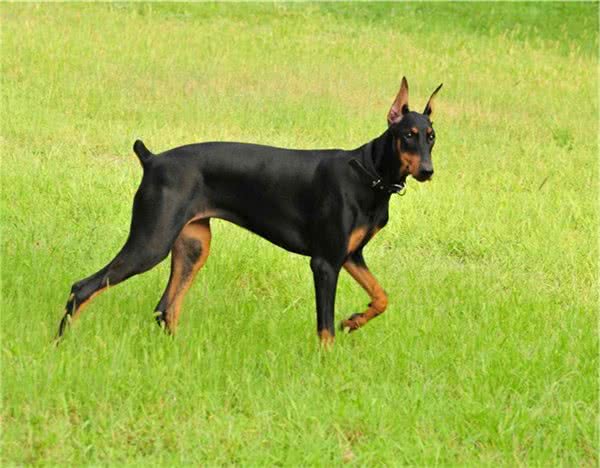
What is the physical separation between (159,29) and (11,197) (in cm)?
1106

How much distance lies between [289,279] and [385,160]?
2137mm

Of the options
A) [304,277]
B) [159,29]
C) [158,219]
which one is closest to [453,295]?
[304,277]

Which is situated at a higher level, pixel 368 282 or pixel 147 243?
pixel 147 243

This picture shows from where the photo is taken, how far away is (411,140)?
717 cm

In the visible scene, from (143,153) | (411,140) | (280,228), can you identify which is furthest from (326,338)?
(143,153)

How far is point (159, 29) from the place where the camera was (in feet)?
70.4

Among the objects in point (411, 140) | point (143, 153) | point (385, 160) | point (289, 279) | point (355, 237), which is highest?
point (411, 140)

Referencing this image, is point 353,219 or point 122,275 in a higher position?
point 353,219

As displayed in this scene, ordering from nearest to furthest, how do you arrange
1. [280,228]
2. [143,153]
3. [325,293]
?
[325,293], [143,153], [280,228]

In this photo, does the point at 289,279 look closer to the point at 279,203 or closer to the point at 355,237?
the point at 279,203

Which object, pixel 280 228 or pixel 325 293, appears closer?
pixel 325 293

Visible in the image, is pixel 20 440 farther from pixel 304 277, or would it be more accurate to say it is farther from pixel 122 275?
pixel 304 277

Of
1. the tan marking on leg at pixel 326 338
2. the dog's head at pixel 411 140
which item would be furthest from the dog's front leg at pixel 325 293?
the dog's head at pixel 411 140

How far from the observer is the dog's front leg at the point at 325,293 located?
23.9 feet
